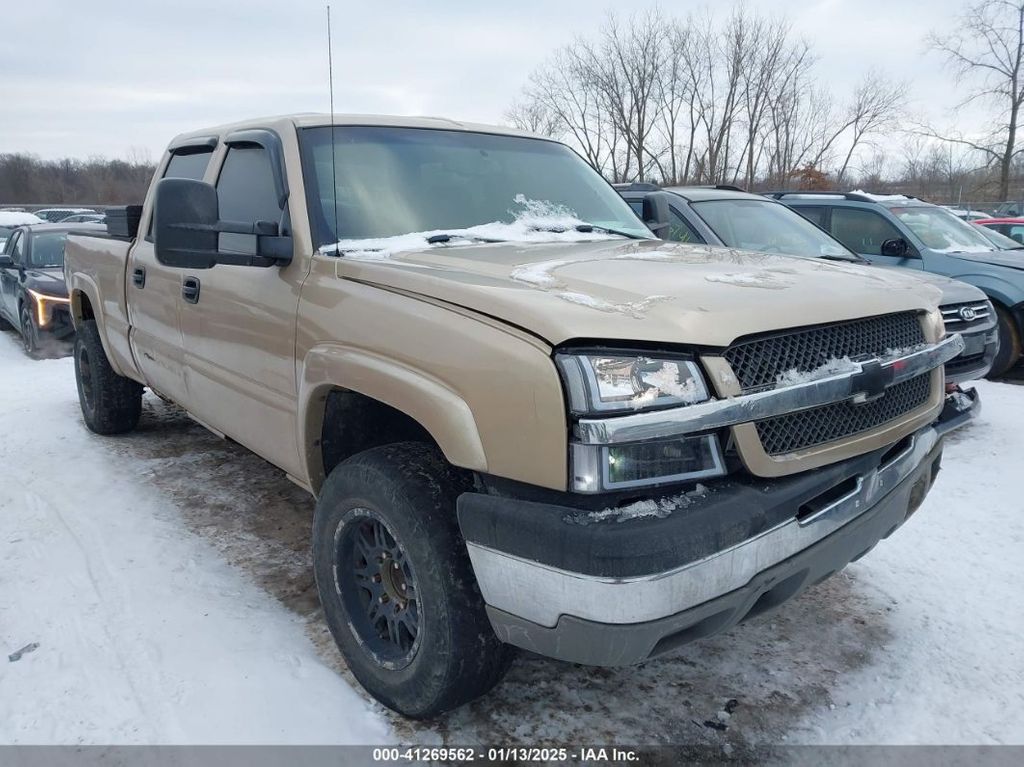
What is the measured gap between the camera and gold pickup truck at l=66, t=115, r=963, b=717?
74.9 inches

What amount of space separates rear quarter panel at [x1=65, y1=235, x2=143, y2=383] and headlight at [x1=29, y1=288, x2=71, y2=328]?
4.02 meters

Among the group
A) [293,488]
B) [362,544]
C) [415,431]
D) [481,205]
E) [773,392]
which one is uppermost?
[481,205]

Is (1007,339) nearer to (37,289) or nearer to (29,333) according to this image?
(37,289)

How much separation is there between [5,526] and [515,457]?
3.27 metres

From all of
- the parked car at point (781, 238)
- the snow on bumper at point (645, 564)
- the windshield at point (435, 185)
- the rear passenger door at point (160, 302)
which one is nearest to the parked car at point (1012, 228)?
the parked car at point (781, 238)

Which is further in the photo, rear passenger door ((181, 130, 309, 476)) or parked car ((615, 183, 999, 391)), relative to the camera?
parked car ((615, 183, 999, 391))

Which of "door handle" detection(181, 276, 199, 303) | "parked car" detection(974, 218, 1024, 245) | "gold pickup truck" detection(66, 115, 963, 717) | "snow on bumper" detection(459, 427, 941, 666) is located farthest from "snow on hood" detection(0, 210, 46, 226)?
"snow on bumper" detection(459, 427, 941, 666)

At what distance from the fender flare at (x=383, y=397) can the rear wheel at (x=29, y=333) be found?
27.4 ft

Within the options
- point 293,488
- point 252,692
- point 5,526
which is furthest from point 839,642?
point 5,526

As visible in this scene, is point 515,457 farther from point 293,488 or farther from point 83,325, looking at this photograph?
point 83,325

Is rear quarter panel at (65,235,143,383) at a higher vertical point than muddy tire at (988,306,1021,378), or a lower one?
higher

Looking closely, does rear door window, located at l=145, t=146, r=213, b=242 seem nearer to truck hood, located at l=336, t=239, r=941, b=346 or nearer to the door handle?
the door handle

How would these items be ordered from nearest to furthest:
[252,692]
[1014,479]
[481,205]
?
[252,692], [481,205], [1014,479]

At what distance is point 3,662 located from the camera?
2754mm
